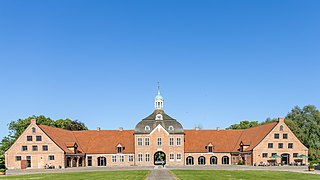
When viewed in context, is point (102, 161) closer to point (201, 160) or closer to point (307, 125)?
point (201, 160)

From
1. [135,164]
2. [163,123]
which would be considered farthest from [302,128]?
[135,164]

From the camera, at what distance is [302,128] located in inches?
3378

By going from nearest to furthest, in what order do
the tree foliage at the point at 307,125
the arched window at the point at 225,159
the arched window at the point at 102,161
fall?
1. the arched window at the point at 102,161
2. the arched window at the point at 225,159
3. the tree foliage at the point at 307,125

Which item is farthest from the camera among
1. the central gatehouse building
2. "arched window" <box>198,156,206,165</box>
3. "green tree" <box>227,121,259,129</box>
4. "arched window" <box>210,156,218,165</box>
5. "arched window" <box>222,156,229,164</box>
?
"green tree" <box>227,121,259,129</box>

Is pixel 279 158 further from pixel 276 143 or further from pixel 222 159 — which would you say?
pixel 222 159

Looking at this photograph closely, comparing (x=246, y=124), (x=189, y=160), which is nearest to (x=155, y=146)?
(x=189, y=160)

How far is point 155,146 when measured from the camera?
77062 millimetres

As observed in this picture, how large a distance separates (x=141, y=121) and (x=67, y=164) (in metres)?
16.4

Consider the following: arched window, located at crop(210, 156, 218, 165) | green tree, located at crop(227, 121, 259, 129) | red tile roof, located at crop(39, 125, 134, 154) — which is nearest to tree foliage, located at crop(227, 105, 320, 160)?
green tree, located at crop(227, 121, 259, 129)

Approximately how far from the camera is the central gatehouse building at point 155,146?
7138 centimetres

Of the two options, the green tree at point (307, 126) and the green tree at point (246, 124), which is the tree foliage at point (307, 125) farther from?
the green tree at point (246, 124)

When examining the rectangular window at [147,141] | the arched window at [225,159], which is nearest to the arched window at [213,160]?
the arched window at [225,159]

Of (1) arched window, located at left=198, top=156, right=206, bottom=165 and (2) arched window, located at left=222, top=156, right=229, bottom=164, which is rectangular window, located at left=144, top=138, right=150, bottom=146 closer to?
(1) arched window, located at left=198, top=156, right=206, bottom=165

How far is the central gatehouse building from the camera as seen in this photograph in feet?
234
